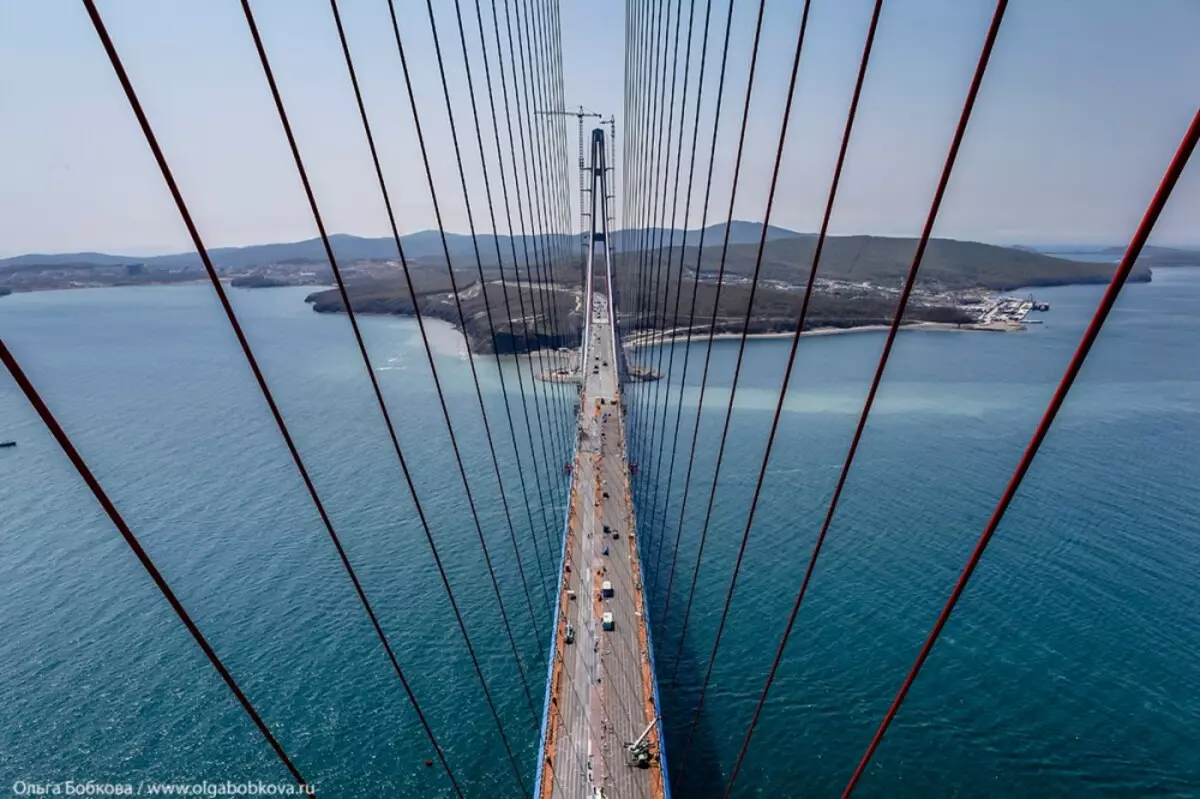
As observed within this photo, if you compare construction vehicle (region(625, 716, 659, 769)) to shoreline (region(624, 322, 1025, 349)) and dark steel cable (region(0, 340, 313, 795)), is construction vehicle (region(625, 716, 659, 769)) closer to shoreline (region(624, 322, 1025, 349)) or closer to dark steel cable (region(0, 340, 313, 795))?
dark steel cable (region(0, 340, 313, 795))

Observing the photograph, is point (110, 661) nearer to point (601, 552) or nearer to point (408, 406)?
point (601, 552)

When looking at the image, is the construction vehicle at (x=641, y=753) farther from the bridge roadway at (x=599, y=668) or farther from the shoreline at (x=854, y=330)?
the shoreline at (x=854, y=330)

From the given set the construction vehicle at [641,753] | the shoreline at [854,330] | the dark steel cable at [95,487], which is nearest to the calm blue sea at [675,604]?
the construction vehicle at [641,753]

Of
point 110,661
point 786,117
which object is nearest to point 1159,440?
point 786,117

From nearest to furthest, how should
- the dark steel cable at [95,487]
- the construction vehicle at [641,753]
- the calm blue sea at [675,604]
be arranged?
the dark steel cable at [95,487]
the construction vehicle at [641,753]
the calm blue sea at [675,604]

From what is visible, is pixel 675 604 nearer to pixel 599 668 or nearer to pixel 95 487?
pixel 599 668

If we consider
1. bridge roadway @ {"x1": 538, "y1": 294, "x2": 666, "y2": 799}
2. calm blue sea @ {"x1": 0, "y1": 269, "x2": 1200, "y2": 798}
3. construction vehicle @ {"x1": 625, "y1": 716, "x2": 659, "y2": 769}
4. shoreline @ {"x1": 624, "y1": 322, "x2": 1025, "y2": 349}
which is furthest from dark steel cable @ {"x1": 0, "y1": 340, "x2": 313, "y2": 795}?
shoreline @ {"x1": 624, "y1": 322, "x2": 1025, "y2": 349}
